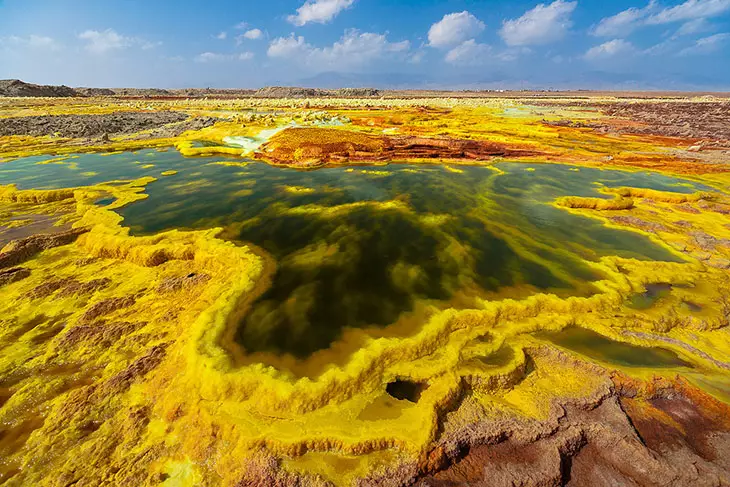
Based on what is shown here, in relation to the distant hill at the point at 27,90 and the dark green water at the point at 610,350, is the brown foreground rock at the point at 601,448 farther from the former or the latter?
the distant hill at the point at 27,90

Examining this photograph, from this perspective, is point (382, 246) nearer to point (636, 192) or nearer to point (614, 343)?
point (614, 343)

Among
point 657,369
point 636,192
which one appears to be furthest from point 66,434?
point 636,192

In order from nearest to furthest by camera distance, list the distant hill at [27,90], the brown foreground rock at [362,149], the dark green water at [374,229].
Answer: the dark green water at [374,229]
the brown foreground rock at [362,149]
the distant hill at [27,90]

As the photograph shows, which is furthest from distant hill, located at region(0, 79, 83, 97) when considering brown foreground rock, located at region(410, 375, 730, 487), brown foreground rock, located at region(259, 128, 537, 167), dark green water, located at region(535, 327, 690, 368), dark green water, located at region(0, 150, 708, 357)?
dark green water, located at region(535, 327, 690, 368)

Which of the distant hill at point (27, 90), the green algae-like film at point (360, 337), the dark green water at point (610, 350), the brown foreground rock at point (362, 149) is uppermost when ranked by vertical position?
the distant hill at point (27, 90)

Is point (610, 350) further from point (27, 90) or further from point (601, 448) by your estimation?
point (27, 90)

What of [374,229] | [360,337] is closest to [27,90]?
[374,229]

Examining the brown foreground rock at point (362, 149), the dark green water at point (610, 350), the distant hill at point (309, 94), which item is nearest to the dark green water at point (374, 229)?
the dark green water at point (610, 350)
